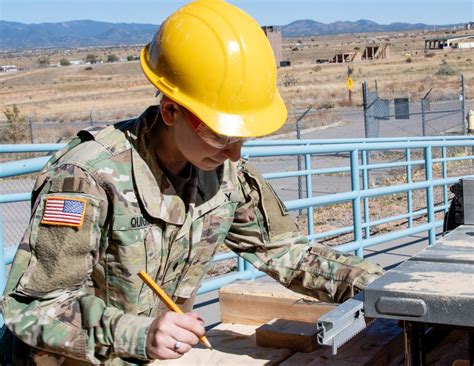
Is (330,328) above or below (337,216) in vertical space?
above

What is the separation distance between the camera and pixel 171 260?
218 cm

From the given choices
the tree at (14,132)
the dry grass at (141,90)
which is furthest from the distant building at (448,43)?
the tree at (14,132)

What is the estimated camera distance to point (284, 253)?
2535mm

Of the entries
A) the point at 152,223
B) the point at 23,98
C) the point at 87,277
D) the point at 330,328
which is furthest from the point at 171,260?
the point at 23,98

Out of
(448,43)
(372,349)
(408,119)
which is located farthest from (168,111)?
(448,43)

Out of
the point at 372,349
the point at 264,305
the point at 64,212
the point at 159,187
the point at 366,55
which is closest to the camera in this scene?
the point at 64,212

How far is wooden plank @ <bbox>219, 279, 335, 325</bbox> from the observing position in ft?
9.45

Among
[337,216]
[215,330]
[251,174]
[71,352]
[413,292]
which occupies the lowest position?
[337,216]

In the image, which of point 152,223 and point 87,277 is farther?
point 152,223

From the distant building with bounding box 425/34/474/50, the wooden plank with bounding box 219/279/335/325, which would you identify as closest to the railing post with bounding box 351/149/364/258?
the wooden plank with bounding box 219/279/335/325

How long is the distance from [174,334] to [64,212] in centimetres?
36

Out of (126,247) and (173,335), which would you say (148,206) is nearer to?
(126,247)

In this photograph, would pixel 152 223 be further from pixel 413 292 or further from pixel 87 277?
pixel 413 292

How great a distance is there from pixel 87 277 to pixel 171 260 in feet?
1.01
